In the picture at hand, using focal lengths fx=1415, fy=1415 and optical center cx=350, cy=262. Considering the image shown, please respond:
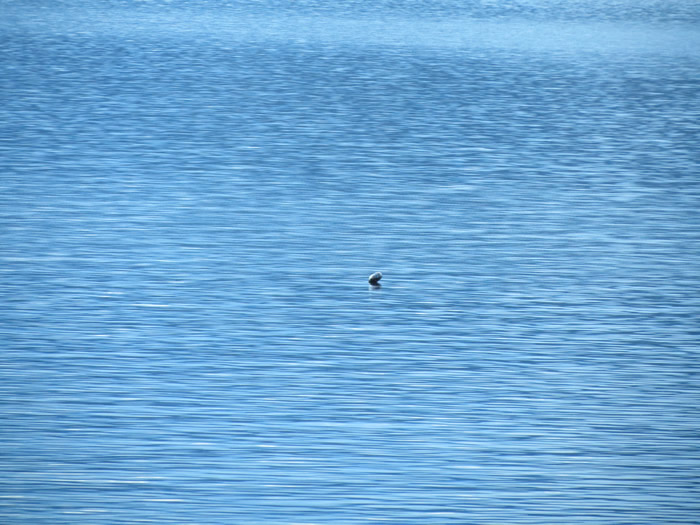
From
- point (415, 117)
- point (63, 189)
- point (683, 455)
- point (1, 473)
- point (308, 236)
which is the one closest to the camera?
point (1, 473)

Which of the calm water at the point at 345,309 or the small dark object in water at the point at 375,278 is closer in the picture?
the calm water at the point at 345,309

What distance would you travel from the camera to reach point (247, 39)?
27.2 m

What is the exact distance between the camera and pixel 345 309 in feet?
26.6

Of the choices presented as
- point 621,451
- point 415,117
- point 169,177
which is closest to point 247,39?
point 415,117

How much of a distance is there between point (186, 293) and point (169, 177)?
11.9 feet

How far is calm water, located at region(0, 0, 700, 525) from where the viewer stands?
5.68 metres

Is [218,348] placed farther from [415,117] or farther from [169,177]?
[415,117]

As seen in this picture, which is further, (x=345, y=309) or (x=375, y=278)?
(x=375, y=278)

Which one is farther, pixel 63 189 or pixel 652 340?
pixel 63 189

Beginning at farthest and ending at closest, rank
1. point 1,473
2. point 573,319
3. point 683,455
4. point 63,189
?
point 63,189 → point 573,319 → point 683,455 → point 1,473

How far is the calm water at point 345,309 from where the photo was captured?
18.6 ft

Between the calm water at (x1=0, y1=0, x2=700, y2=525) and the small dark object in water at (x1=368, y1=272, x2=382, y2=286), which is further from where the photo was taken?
the small dark object in water at (x1=368, y1=272, x2=382, y2=286)

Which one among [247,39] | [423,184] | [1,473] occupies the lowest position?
[247,39]

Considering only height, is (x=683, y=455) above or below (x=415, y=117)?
above
